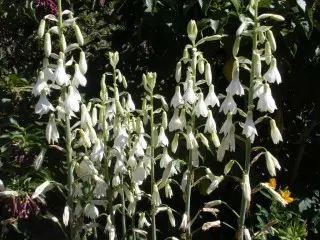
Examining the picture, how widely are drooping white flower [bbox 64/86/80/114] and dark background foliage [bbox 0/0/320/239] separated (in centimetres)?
68

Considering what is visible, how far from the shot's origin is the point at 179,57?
10.5 feet

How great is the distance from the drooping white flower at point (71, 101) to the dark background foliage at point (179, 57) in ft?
2.22

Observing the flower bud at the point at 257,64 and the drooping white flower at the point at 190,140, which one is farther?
the drooping white flower at the point at 190,140

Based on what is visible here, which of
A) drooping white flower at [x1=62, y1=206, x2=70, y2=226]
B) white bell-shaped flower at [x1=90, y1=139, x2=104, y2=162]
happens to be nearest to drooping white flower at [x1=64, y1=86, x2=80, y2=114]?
white bell-shaped flower at [x1=90, y1=139, x2=104, y2=162]

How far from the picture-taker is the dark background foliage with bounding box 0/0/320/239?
284cm

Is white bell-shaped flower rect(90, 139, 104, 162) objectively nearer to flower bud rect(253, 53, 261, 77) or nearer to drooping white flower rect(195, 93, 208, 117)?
drooping white flower rect(195, 93, 208, 117)

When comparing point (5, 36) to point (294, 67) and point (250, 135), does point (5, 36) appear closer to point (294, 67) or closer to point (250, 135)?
point (294, 67)

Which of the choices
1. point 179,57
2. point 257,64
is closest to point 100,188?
point 257,64

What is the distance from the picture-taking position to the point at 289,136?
3.64 metres

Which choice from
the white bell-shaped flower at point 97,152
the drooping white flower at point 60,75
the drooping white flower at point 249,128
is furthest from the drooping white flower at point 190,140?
the drooping white flower at point 60,75

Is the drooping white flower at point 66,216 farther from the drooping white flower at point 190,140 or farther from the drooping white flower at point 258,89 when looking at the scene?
the drooping white flower at point 258,89

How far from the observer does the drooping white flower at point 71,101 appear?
2.07m

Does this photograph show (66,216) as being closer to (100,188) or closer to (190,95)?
(100,188)

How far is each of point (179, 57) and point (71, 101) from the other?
123 cm
